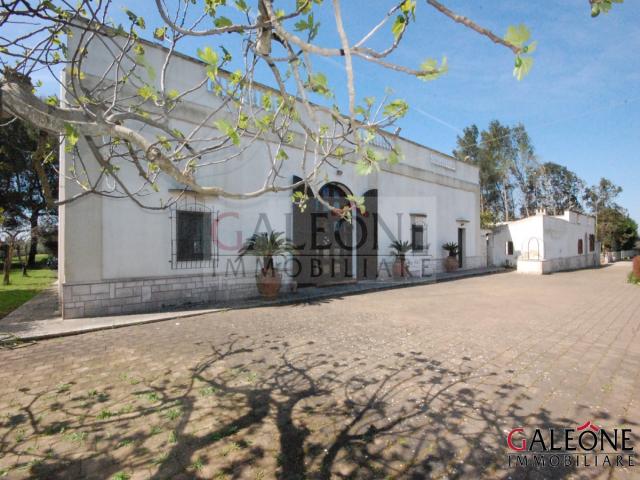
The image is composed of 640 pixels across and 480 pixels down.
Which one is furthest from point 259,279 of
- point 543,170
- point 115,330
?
point 543,170

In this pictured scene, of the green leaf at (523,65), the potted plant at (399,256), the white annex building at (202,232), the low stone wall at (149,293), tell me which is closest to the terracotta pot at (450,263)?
the white annex building at (202,232)

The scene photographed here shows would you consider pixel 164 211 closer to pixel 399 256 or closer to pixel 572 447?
pixel 572 447

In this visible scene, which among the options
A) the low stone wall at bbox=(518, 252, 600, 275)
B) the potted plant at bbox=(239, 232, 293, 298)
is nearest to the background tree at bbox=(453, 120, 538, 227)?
the low stone wall at bbox=(518, 252, 600, 275)

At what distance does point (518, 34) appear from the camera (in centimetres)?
162

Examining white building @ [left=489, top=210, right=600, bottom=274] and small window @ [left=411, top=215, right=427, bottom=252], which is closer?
small window @ [left=411, top=215, right=427, bottom=252]

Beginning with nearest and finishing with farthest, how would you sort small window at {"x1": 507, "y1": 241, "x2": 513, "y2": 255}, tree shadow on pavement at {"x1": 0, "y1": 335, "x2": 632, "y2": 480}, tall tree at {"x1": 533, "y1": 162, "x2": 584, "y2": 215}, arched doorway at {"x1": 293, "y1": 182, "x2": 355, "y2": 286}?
1. tree shadow on pavement at {"x1": 0, "y1": 335, "x2": 632, "y2": 480}
2. arched doorway at {"x1": 293, "y1": 182, "x2": 355, "y2": 286}
3. small window at {"x1": 507, "y1": 241, "x2": 513, "y2": 255}
4. tall tree at {"x1": 533, "y1": 162, "x2": 584, "y2": 215}

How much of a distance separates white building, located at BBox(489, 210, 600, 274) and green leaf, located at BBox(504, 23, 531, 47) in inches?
746

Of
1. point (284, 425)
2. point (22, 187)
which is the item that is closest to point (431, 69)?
point (284, 425)

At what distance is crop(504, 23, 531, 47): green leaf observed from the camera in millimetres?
1611

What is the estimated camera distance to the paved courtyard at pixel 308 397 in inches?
91.3

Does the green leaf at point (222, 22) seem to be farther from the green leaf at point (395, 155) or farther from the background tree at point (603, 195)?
the background tree at point (603, 195)

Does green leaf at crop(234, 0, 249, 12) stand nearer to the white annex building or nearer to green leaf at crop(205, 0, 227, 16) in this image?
green leaf at crop(205, 0, 227, 16)

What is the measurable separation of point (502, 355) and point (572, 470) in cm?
236

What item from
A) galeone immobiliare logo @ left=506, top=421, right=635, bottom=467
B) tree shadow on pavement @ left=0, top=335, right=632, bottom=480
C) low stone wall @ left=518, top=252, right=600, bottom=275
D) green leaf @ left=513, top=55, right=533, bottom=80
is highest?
green leaf @ left=513, top=55, right=533, bottom=80
